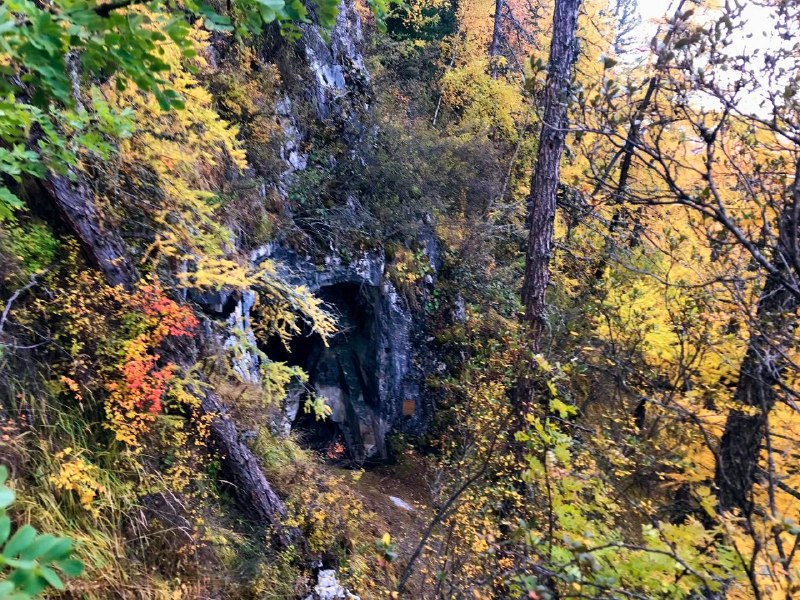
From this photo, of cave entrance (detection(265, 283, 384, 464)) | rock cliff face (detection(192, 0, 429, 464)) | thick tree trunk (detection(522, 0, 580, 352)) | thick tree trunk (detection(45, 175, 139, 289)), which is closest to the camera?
thick tree trunk (detection(45, 175, 139, 289))

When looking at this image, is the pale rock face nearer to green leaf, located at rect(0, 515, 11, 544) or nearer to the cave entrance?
the cave entrance

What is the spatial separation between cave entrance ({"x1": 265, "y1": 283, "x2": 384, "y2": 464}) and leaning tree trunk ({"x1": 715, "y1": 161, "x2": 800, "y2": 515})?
589 cm

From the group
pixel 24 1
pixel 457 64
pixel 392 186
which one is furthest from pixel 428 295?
pixel 24 1

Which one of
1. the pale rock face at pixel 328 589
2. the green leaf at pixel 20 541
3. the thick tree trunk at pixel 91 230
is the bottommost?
the pale rock face at pixel 328 589

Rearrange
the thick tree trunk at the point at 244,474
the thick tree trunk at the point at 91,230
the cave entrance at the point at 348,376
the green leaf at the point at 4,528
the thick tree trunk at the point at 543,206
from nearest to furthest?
1. the green leaf at the point at 4,528
2. the thick tree trunk at the point at 91,230
3. the thick tree trunk at the point at 244,474
4. the thick tree trunk at the point at 543,206
5. the cave entrance at the point at 348,376

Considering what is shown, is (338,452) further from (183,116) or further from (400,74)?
(400,74)

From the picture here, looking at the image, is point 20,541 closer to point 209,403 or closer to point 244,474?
point 209,403

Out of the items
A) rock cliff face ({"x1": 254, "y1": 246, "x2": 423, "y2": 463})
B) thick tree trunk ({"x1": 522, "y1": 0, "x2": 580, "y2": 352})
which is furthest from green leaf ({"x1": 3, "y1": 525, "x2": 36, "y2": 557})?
rock cliff face ({"x1": 254, "y1": 246, "x2": 423, "y2": 463})

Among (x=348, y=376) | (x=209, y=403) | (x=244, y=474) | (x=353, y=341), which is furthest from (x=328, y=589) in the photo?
(x=353, y=341)

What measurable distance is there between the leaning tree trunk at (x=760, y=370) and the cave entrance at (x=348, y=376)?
5885 millimetres

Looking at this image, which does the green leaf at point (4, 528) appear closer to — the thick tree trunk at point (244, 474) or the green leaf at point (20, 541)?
the green leaf at point (20, 541)

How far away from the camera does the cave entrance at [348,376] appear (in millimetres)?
9062

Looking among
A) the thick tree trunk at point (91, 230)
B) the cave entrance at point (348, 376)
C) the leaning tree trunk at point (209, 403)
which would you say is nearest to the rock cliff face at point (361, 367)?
the cave entrance at point (348, 376)

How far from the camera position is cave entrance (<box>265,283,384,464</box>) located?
9.06 m
